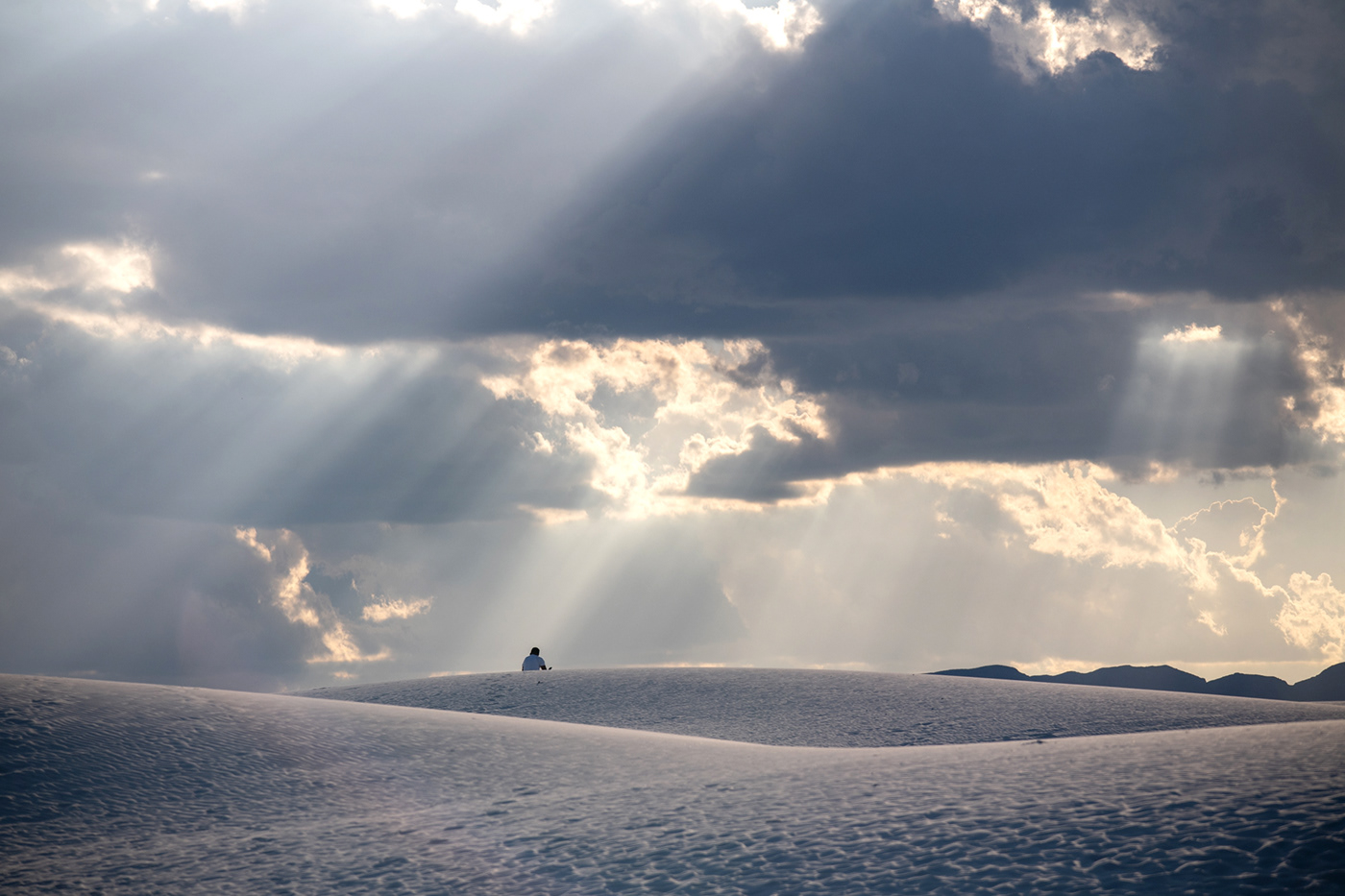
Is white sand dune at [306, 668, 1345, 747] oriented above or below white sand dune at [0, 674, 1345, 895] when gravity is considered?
above

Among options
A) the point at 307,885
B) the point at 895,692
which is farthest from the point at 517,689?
the point at 307,885

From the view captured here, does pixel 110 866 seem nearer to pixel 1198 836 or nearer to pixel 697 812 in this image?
pixel 697 812

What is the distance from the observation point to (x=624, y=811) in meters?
16.3

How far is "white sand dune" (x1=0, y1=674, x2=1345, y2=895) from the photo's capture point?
Answer: 1269 centimetres

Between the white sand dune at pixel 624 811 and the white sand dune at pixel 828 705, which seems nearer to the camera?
the white sand dune at pixel 624 811

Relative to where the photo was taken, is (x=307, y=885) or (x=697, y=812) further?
(x=697, y=812)

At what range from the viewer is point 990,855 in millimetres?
12898

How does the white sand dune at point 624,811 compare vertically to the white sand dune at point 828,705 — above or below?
below

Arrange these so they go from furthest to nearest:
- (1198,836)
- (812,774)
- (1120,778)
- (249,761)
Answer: (249,761) < (812,774) < (1120,778) < (1198,836)

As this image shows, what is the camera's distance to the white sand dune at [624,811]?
500 inches

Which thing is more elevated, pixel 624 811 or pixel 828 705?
pixel 828 705

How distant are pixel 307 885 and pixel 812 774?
8419 mm

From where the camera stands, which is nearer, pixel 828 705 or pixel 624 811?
pixel 624 811

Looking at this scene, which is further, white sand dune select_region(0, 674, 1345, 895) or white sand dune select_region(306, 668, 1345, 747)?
white sand dune select_region(306, 668, 1345, 747)
